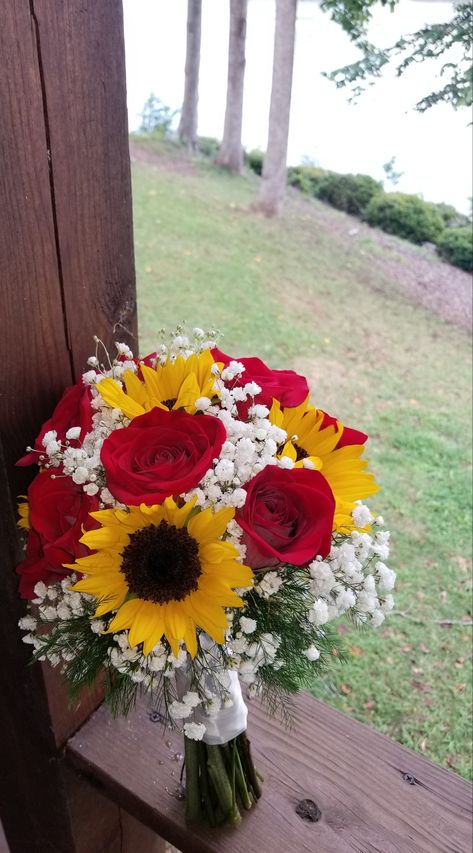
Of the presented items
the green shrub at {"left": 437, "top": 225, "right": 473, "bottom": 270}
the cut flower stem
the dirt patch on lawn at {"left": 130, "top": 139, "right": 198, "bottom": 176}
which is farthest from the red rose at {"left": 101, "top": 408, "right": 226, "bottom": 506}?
the dirt patch on lawn at {"left": 130, "top": 139, "right": 198, "bottom": 176}

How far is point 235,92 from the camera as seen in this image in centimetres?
747

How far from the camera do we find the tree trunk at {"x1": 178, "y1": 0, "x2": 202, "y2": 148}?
6404 millimetres

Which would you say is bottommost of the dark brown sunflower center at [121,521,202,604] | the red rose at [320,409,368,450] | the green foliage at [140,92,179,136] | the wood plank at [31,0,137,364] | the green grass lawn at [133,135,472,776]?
the green grass lawn at [133,135,472,776]

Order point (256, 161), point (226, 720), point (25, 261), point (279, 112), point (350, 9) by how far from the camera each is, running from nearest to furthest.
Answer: point (25, 261), point (226, 720), point (350, 9), point (279, 112), point (256, 161)

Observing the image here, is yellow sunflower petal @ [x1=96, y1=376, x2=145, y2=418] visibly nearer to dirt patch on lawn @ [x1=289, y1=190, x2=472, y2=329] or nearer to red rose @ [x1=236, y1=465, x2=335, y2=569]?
red rose @ [x1=236, y1=465, x2=335, y2=569]

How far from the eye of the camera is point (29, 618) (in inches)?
32.5

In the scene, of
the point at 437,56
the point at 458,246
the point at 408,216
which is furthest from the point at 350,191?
the point at 437,56

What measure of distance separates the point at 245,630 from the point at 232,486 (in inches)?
6.4

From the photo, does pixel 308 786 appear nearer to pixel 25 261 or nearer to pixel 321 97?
pixel 25 261

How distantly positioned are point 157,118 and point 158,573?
9.82 metres

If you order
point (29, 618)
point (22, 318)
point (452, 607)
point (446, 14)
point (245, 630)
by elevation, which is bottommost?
point (452, 607)

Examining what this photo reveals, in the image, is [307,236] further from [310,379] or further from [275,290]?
[310,379]

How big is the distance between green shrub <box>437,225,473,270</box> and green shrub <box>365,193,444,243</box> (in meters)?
0.22

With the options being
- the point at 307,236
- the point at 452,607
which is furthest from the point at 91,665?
the point at 307,236
